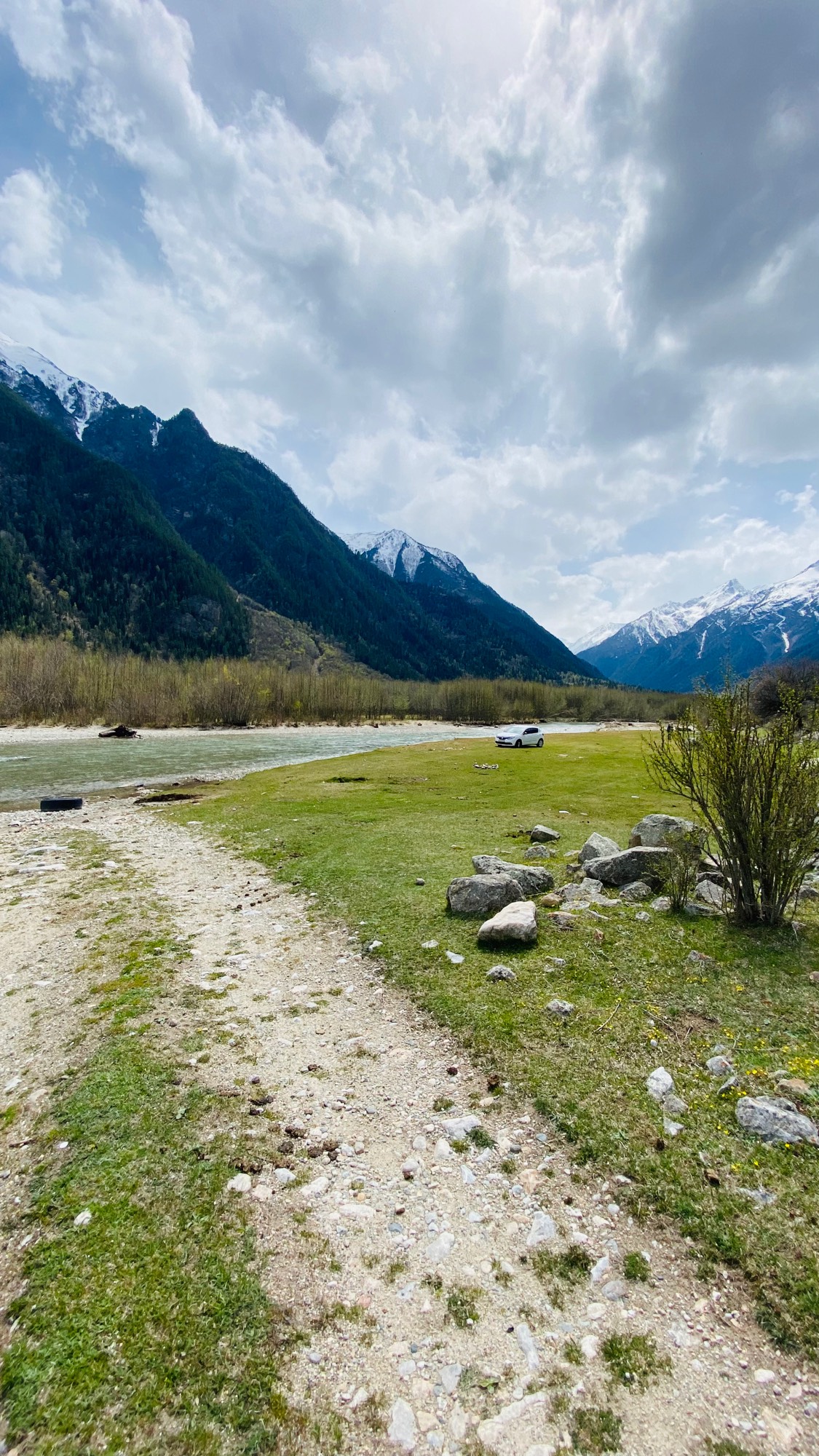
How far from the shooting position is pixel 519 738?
51312 mm

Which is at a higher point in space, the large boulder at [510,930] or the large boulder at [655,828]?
the large boulder at [655,828]

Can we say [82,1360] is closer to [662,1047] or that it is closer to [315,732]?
[662,1047]

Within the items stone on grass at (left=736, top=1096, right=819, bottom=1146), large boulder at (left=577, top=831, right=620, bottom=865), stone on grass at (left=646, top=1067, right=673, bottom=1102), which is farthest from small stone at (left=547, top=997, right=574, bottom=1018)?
large boulder at (left=577, top=831, right=620, bottom=865)

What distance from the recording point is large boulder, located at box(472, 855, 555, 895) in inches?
423

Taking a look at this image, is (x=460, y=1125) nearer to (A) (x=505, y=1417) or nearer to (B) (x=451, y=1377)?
(B) (x=451, y=1377)

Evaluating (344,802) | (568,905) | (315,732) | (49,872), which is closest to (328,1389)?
→ (568,905)

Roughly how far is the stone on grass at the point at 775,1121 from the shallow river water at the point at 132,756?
94.2ft

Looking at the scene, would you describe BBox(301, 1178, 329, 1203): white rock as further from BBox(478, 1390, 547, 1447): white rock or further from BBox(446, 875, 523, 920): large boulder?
BBox(446, 875, 523, 920): large boulder

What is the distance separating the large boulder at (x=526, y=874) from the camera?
1073 centimetres

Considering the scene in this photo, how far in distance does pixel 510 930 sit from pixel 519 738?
4350 centimetres

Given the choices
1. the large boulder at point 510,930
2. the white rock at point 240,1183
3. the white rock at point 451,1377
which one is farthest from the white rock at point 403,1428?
the large boulder at point 510,930

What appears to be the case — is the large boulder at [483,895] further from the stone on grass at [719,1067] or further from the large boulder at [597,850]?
the stone on grass at [719,1067]

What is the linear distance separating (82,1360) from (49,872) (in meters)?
12.6

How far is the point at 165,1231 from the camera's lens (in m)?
4.18
